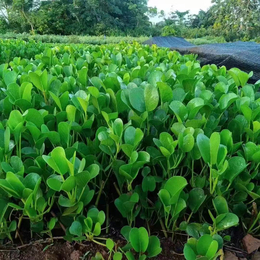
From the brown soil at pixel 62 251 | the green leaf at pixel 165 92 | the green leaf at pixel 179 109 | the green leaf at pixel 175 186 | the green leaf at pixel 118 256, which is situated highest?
the green leaf at pixel 165 92

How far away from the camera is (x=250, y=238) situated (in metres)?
0.99

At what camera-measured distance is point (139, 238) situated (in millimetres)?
836

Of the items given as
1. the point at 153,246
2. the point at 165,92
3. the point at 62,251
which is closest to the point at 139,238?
the point at 153,246

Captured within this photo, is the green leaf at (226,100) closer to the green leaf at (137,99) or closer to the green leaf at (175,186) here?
the green leaf at (137,99)

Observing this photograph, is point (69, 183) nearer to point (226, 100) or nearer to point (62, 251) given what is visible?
point (62, 251)

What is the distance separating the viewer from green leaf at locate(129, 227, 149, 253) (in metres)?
0.82

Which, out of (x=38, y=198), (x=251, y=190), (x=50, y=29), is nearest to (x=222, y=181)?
(x=251, y=190)

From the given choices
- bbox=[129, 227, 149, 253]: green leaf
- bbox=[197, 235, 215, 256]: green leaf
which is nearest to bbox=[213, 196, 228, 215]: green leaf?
bbox=[197, 235, 215, 256]: green leaf

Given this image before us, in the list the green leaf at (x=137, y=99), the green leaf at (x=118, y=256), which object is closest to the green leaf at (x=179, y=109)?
the green leaf at (x=137, y=99)

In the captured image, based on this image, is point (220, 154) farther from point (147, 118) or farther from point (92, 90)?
point (92, 90)

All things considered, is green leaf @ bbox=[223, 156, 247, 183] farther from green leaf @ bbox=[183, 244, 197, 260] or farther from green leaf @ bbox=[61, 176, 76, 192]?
green leaf @ bbox=[61, 176, 76, 192]

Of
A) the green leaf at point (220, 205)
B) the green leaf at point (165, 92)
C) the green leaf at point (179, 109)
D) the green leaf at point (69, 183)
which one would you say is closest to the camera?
the green leaf at point (69, 183)

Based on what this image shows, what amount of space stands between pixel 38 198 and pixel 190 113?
60 centimetres

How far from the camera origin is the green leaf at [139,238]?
2.70 feet
